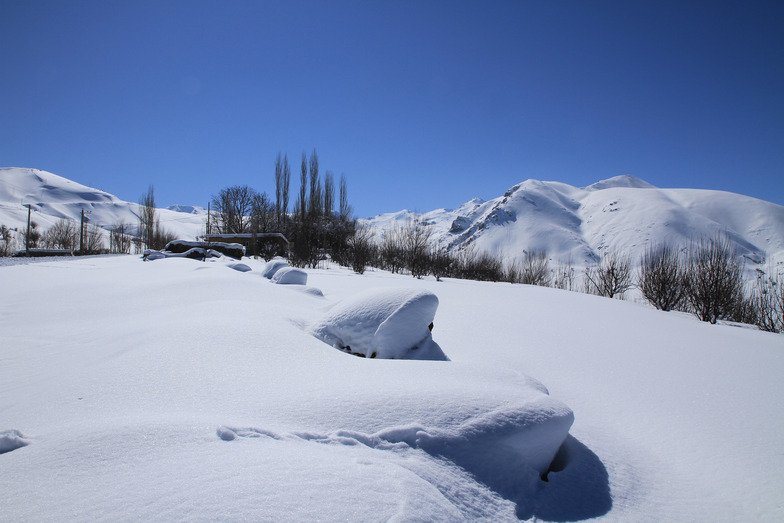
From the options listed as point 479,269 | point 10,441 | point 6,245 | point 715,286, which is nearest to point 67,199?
point 6,245

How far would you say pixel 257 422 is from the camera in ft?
A: 4.07

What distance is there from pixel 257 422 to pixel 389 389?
537mm

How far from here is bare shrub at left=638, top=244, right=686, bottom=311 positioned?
277 inches

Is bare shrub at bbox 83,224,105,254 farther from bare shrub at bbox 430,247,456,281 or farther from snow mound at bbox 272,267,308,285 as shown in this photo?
snow mound at bbox 272,267,308,285

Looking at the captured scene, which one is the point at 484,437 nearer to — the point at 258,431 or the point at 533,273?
the point at 258,431

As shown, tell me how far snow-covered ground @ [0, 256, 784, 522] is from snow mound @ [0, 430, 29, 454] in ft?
0.10

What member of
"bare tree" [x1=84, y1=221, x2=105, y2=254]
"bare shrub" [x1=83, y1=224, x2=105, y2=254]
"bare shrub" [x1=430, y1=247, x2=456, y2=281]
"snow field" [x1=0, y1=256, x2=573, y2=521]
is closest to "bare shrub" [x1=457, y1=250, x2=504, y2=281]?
"bare shrub" [x1=430, y1=247, x2=456, y2=281]

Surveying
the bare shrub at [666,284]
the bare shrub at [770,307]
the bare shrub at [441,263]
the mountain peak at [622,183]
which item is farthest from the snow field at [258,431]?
the mountain peak at [622,183]

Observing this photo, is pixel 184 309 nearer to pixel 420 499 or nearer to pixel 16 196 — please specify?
pixel 420 499

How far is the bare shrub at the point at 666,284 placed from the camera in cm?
703

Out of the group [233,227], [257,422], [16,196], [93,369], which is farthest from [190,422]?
[16,196]

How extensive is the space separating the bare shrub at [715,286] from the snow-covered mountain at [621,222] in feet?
101

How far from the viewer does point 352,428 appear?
1247 millimetres

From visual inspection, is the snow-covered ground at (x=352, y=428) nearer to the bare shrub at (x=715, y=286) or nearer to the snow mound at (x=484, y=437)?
the snow mound at (x=484, y=437)
